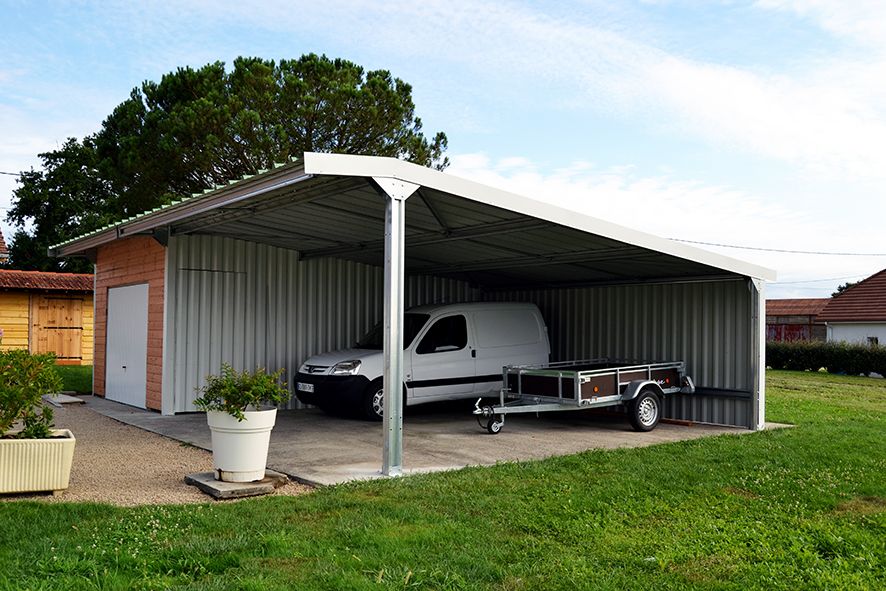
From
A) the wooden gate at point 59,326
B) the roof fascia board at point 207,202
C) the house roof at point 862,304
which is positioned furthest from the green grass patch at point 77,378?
the house roof at point 862,304

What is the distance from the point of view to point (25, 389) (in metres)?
6.34

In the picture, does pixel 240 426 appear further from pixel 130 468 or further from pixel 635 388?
pixel 635 388

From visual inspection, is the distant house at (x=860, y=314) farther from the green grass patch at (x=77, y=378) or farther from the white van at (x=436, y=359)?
the green grass patch at (x=77, y=378)

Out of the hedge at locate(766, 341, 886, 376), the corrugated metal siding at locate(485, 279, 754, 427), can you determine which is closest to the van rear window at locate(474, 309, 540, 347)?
the corrugated metal siding at locate(485, 279, 754, 427)

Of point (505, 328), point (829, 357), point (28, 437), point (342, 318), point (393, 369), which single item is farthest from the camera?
point (829, 357)

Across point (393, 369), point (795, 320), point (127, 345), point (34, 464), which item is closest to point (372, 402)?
point (393, 369)

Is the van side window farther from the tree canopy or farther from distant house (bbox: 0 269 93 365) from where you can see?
distant house (bbox: 0 269 93 365)

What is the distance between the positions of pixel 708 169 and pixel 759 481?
36.3ft

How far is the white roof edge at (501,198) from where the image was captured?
7051 millimetres

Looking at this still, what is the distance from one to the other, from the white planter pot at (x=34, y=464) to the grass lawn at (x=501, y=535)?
1.26 ft

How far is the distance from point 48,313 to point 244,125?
24.6 ft

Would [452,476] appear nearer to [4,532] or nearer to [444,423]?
[4,532]

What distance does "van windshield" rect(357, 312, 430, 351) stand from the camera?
38.4 ft

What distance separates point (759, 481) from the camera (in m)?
7.06
